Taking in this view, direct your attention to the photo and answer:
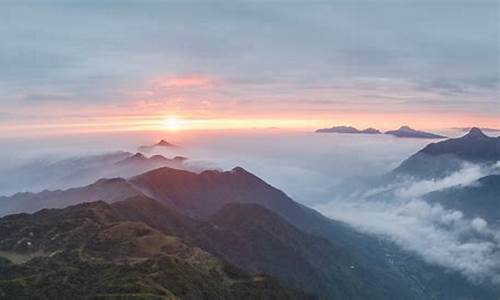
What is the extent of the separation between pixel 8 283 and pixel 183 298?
53.7m

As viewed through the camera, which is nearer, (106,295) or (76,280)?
(106,295)

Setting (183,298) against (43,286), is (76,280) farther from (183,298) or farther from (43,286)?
(183,298)

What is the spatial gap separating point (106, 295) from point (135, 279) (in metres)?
13.3

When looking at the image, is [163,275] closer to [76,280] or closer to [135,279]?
[135,279]

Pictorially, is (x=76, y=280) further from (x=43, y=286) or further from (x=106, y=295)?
(x=106, y=295)

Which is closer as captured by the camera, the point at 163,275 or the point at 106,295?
the point at 106,295

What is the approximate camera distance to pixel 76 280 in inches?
7569

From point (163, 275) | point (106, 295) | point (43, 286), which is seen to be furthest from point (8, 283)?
point (163, 275)

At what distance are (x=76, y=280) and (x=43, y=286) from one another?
10489mm

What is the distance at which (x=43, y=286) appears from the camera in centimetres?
18600

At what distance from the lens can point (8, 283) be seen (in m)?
184

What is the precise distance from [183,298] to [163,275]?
11256mm

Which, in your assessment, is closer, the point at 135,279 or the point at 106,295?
the point at 106,295

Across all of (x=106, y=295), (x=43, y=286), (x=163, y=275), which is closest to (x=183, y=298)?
(x=163, y=275)
